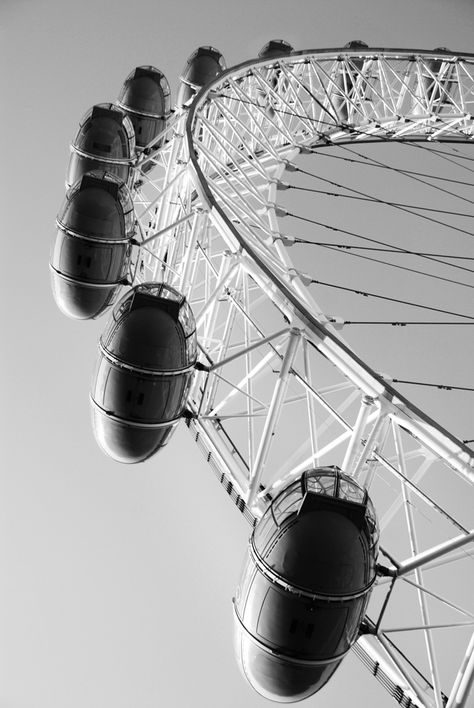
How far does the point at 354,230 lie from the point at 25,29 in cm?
1662

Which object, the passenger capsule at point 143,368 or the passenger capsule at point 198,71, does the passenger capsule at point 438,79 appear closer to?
the passenger capsule at point 198,71

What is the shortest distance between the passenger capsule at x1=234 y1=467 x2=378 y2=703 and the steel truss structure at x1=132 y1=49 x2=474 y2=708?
2.21 ft

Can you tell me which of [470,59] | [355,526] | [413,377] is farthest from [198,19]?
[355,526]

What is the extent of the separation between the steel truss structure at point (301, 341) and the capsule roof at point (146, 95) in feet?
1.75

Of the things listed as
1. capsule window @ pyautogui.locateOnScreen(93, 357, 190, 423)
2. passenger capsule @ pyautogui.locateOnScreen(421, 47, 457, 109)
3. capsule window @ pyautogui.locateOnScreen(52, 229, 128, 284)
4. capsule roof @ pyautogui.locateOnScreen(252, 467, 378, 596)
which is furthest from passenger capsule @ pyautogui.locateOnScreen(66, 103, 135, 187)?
passenger capsule @ pyautogui.locateOnScreen(421, 47, 457, 109)

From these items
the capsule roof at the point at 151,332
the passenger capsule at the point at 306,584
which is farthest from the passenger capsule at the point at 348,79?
the passenger capsule at the point at 306,584

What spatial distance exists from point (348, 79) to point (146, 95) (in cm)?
820

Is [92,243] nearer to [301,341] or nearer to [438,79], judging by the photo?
[301,341]

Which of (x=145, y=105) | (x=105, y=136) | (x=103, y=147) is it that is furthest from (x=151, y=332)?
(x=145, y=105)

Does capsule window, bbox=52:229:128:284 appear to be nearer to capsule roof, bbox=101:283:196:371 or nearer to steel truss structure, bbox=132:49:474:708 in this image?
steel truss structure, bbox=132:49:474:708

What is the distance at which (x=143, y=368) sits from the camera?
10383 mm

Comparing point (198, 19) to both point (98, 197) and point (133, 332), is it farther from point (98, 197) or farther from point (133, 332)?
point (133, 332)

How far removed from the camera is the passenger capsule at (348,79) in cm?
2408

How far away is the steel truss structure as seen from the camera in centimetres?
984
